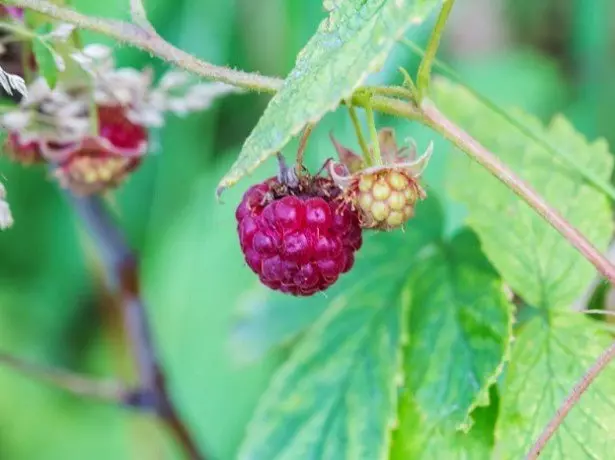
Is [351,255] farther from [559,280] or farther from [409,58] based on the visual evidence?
[409,58]

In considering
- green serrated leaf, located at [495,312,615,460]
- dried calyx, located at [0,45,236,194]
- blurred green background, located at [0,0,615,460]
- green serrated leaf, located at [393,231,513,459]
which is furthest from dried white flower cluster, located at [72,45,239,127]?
blurred green background, located at [0,0,615,460]

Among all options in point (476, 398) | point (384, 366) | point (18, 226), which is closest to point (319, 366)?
point (384, 366)

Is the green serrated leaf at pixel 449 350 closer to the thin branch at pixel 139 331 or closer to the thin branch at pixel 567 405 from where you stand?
the thin branch at pixel 567 405

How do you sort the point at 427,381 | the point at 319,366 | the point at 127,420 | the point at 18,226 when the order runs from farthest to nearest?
the point at 18,226 < the point at 127,420 < the point at 319,366 < the point at 427,381

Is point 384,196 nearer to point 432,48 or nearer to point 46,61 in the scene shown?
point 432,48

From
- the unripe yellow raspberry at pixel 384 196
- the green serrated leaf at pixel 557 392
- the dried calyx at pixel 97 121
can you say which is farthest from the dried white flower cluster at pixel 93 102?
the green serrated leaf at pixel 557 392
